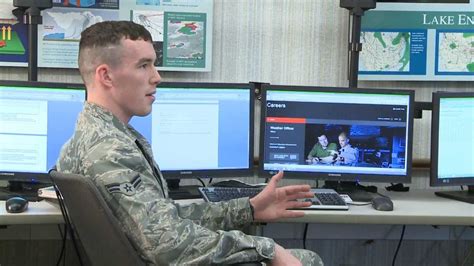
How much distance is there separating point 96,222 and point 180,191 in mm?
1116

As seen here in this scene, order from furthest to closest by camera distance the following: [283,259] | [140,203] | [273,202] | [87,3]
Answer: [87,3], [273,202], [283,259], [140,203]

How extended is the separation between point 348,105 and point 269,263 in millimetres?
1161

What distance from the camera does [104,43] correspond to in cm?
204

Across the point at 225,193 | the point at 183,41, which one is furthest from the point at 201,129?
the point at 183,41

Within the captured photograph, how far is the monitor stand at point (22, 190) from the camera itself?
2.73m

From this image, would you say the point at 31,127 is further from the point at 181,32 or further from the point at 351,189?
the point at 351,189

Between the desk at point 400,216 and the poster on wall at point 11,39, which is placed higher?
the poster on wall at point 11,39

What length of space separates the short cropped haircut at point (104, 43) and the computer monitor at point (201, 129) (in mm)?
821

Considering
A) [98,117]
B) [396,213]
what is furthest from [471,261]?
[98,117]

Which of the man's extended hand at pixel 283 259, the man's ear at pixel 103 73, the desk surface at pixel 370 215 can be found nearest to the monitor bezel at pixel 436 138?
the desk surface at pixel 370 215

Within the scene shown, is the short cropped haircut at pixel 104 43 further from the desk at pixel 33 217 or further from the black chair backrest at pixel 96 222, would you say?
the desk at pixel 33 217

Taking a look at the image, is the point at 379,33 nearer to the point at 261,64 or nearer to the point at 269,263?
the point at 261,64

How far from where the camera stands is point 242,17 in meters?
3.31

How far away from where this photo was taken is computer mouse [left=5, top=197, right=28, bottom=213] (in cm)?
247
